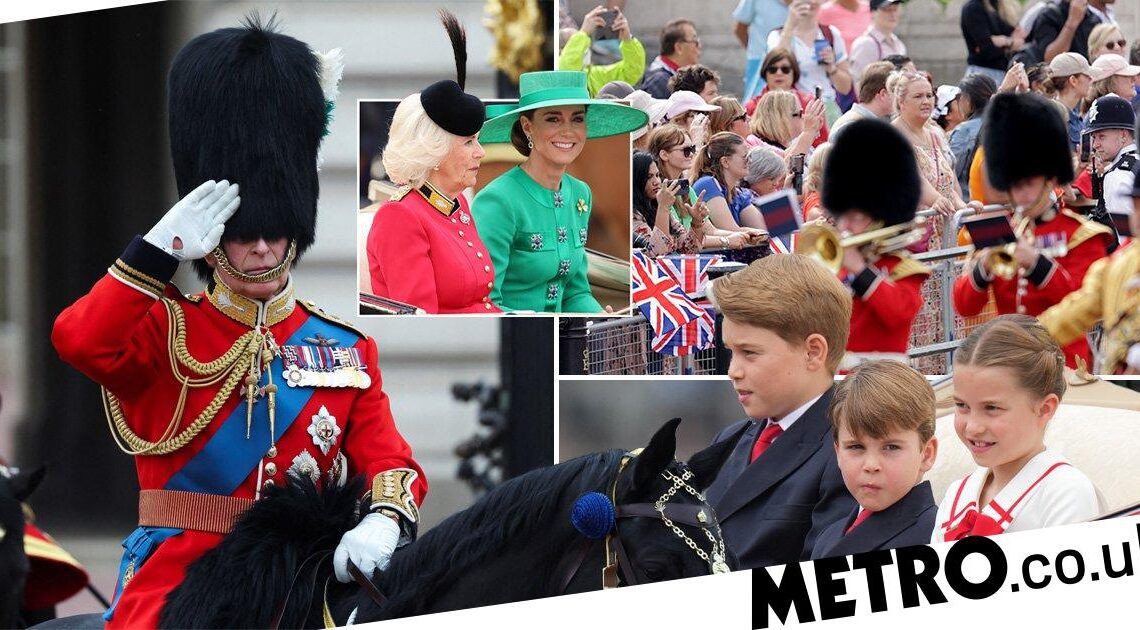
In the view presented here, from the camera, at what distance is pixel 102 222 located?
5430 mm

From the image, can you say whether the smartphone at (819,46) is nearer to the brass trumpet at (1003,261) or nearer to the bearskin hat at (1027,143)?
the bearskin hat at (1027,143)

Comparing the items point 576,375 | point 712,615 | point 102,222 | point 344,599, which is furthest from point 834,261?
point 102,222

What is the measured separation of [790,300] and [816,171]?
93 centimetres

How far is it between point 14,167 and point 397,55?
1.33m

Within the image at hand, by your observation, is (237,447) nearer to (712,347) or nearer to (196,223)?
(196,223)

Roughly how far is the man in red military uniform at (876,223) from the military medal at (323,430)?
1425 mm

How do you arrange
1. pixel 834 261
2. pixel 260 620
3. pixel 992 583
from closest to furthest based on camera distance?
pixel 260 620, pixel 992 583, pixel 834 261

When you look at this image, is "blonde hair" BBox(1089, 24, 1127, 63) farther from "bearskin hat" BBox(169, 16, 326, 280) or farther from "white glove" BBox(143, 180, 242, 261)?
"white glove" BBox(143, 180, 242, 261)

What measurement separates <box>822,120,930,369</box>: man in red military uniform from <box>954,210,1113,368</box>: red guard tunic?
151 mm

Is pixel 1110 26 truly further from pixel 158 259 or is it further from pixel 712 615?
pixel 158 259

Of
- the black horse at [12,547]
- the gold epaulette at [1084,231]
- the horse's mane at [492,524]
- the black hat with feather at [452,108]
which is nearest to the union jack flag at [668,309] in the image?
the black hat with feather at [452,108]

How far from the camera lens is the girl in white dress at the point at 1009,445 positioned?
3.82 meters

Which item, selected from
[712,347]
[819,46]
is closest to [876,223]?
[712,347]

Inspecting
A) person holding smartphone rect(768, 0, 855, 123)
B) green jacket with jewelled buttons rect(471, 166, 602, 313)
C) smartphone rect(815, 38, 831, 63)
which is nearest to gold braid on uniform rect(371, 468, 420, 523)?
green jacket with jewelled buttons rect(471, 166, 602, 313)
